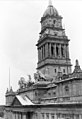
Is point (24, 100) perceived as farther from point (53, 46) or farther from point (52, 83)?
point (53, 46)

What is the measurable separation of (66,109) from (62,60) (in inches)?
1053

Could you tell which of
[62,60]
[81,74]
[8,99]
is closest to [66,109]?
[81,74]

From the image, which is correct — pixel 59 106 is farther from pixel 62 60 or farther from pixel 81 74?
pixel 62 60

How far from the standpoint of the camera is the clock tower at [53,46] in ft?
220

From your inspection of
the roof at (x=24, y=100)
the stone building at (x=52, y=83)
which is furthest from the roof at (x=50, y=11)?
the roof at (x=24, y=100)

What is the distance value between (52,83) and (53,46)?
1523cm

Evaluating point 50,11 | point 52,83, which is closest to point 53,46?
point 50,11

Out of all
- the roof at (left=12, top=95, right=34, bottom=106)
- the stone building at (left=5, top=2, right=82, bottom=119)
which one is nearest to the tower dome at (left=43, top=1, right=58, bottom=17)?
the stone building at (left=5, top=2, right=82, bottom=119)

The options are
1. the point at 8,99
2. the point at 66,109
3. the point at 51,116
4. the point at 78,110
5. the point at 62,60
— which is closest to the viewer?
the point at 78,110

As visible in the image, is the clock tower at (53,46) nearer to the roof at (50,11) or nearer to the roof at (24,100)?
the roof at (50,11)

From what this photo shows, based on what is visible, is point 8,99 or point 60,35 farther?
point 8,99

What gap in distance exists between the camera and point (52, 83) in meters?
57.6

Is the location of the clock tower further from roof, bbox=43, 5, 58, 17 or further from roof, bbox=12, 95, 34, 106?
roof, bbox=12, 95, 34, 106

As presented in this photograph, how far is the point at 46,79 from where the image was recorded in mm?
63844
